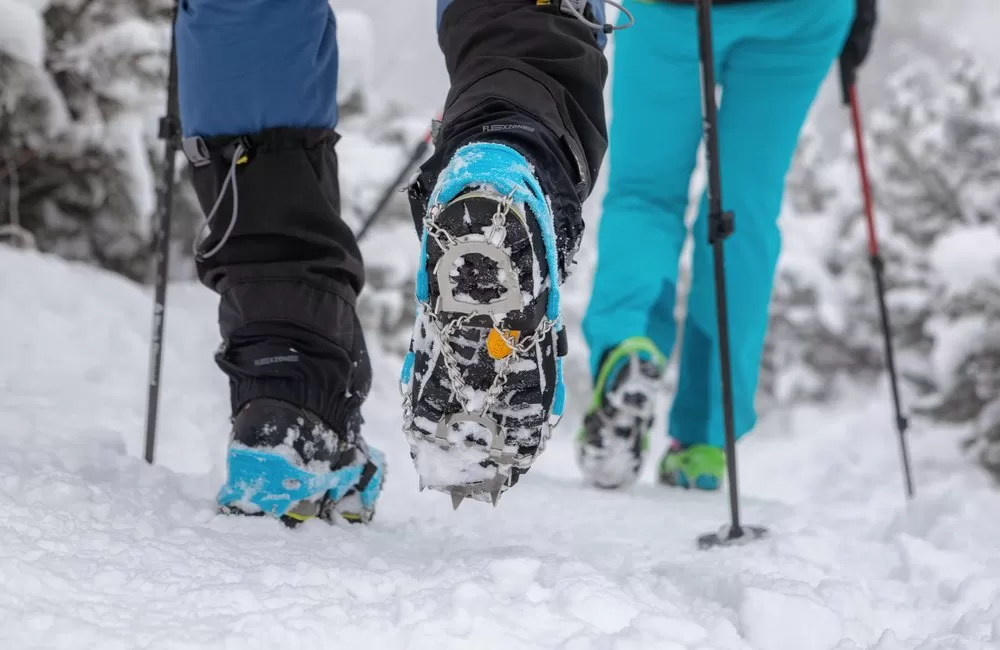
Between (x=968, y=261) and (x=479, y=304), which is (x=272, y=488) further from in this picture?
(x=968, y=261)

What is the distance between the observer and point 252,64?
4.33 feet

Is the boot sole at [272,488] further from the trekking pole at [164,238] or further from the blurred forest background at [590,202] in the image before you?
the blurred forest background at [590,202]

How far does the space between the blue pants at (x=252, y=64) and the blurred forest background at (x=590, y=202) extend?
8.8 inches

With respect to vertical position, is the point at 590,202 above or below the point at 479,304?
above

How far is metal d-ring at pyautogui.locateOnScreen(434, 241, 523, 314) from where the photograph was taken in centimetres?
91

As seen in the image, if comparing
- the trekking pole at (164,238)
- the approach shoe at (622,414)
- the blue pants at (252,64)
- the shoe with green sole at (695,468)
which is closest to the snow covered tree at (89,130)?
the trekking pole at (164,238)

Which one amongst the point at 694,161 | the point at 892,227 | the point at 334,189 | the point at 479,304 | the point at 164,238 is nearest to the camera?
the point at 479,304

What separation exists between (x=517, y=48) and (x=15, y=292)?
2.36 metres

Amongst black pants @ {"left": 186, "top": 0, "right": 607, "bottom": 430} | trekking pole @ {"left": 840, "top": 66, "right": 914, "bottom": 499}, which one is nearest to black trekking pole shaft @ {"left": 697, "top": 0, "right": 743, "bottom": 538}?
black pants @ {"left": 186, "top": 0, "right": 607, "bottom": 430}

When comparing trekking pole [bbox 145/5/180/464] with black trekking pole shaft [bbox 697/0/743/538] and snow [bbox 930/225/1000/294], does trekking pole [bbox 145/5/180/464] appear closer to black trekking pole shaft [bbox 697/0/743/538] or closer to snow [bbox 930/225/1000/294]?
black trekking pole shaft [bbox 697/0/743/538]

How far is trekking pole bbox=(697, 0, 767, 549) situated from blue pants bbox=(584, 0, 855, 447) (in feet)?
1.73

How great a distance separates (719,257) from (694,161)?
91 centimetres

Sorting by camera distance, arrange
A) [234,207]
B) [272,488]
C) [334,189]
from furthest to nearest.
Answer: [334,189] → [234,207] → [272,488]

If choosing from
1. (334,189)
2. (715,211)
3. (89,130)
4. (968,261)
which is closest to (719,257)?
(715,211)
